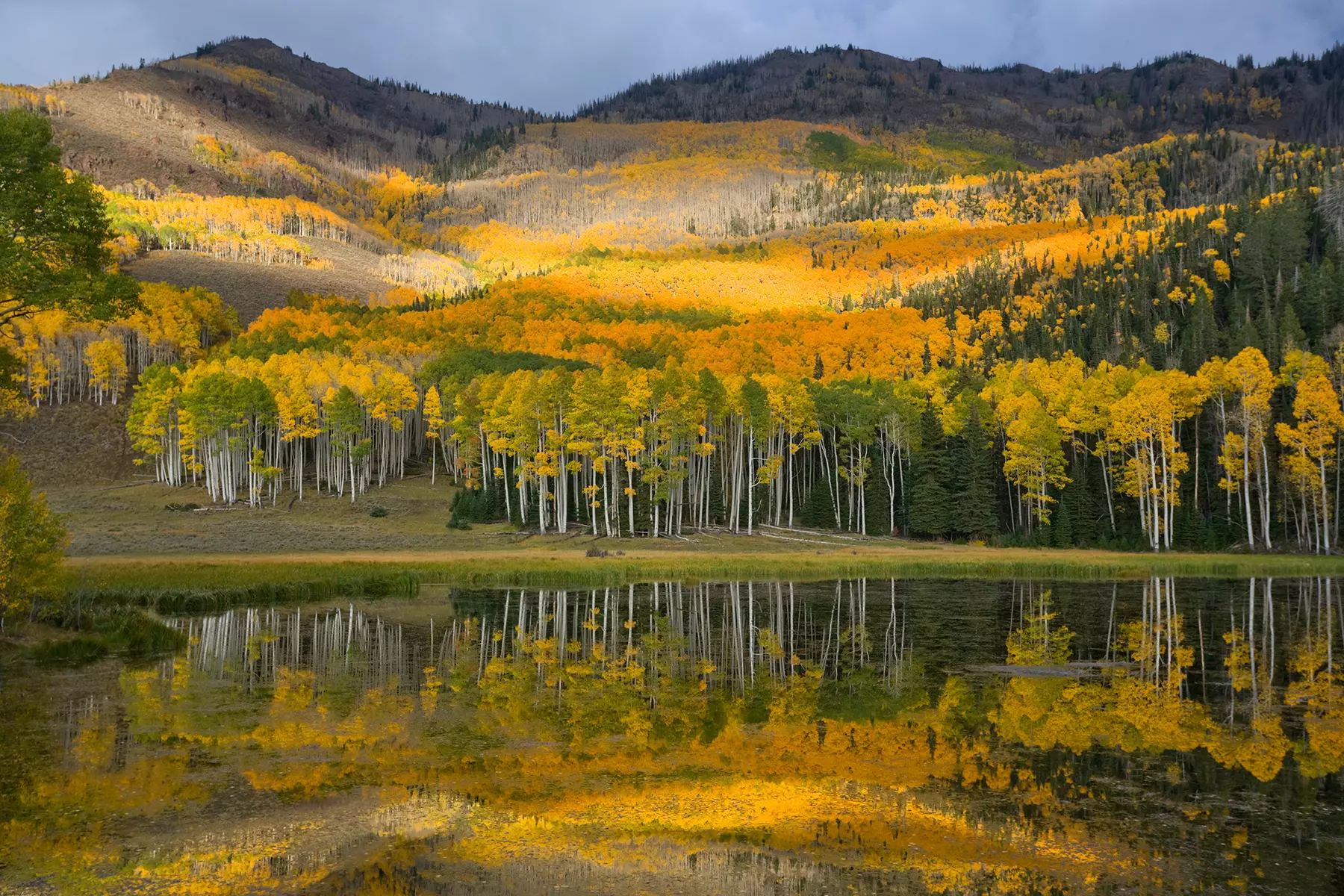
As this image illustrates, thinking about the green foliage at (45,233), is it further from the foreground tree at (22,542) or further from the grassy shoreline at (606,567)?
the grassy shoreline at (606,567)

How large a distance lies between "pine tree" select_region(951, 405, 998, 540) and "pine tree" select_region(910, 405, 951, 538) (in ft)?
3.32

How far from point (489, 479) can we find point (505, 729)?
77923 mm

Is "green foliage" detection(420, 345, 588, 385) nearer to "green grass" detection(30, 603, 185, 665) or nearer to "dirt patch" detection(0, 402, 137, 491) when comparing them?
"dirt patch" detection(0, 402, 137, 491)

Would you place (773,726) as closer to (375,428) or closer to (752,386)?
(752,386)

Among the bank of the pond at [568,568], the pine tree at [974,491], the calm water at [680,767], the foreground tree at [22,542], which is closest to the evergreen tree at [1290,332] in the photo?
the pine tree at [974,491]

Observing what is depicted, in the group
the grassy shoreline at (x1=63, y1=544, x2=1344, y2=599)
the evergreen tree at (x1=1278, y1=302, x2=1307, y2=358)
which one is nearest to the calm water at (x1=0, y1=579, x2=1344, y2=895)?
the grassy shoreline at (x1=63, y1=544, x2=1344, y2=599)

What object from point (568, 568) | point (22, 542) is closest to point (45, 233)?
point (22, 542)

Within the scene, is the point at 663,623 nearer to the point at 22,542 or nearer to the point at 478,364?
the point at 22,542

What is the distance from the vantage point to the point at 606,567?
52500 millimetres

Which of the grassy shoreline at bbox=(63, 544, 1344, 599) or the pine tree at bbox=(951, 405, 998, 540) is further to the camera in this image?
the pine tree at bbox=(951, 405, 998, 540)

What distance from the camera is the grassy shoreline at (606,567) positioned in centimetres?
4316

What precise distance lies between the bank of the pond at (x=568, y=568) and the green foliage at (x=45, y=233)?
624 inches

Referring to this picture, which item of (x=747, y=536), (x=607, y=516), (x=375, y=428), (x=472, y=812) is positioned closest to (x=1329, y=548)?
(x=747, y=536)

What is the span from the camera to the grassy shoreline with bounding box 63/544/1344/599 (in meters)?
43.2
